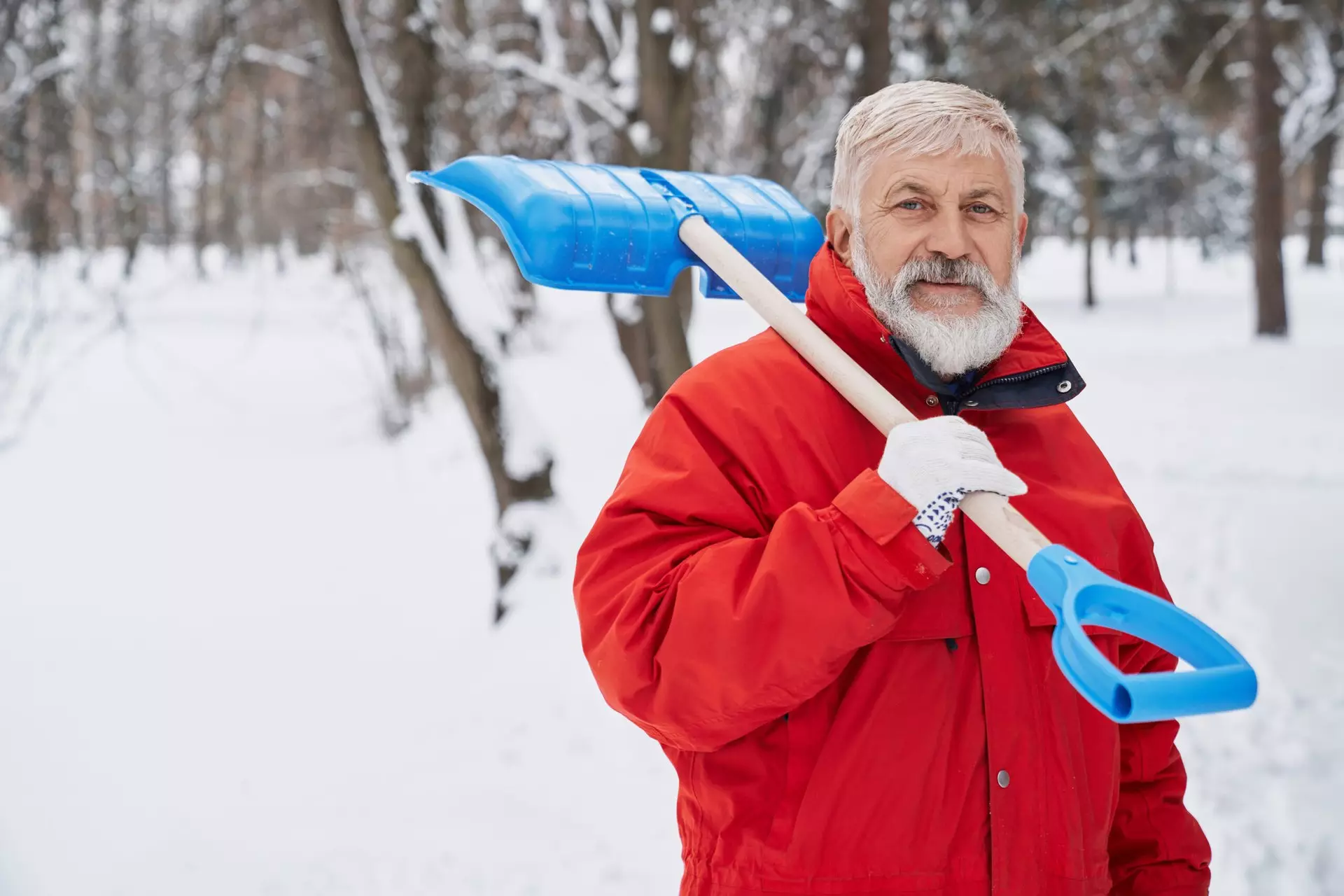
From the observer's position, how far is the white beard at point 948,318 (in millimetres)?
1493

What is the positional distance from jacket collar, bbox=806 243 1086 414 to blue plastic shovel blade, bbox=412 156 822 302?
484mm

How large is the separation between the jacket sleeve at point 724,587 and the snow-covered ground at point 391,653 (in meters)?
2.04

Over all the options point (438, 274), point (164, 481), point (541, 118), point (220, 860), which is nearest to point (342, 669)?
point (220, 860)

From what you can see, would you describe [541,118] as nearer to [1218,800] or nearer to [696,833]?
[1218,800]

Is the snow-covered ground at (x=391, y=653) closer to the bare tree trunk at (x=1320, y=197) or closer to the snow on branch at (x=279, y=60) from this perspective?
the snow on branch at (x=279, y=60)

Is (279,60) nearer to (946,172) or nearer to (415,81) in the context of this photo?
(415,81)

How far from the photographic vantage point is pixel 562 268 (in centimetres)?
198

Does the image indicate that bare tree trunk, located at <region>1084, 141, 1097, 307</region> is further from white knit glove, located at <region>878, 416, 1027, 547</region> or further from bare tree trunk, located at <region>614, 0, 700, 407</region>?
white knit glove, located at <region>878, 416, 1027, 547</region>

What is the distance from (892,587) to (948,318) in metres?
0.45

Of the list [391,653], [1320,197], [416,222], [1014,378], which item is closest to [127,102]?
[416,222]

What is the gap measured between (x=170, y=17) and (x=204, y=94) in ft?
5.66

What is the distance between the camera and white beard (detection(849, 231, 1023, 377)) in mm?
1493

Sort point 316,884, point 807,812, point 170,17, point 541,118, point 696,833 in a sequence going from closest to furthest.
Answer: point 807,812, point 696,833, point 316,884, point 170,17, point 541,118

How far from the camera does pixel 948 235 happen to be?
1.49 m
